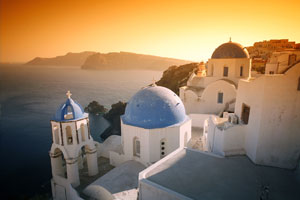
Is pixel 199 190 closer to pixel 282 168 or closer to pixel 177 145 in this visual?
pixel 282 168

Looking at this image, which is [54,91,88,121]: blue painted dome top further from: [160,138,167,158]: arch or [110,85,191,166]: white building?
[160,138,167,158]: arch

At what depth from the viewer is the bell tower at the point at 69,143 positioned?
10.6m

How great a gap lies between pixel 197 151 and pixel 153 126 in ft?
9.84

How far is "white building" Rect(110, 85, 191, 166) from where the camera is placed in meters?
9.99

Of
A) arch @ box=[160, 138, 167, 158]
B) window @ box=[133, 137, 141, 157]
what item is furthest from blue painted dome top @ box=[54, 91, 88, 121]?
arch @ box=[160, 138, 167, 158]

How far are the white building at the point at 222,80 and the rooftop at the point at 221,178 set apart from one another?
391 inches

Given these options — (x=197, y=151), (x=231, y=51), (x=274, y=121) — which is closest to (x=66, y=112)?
(x=197, y=151)

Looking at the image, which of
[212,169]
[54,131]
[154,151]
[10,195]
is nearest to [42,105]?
[10,195]

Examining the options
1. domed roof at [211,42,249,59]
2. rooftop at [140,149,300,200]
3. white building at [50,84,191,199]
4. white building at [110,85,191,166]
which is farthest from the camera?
domed roof at [211,42,249,59]

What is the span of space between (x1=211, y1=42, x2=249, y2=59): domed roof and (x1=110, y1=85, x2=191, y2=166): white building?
31.6 ft

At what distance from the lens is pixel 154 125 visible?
993 cm

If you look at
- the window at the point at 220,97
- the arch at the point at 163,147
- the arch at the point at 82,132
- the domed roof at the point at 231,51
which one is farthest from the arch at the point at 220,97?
the arch at the point at 82,132

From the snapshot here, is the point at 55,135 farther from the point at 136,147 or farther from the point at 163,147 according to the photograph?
the point at 163,147

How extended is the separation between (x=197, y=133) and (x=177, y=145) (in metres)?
4.72
